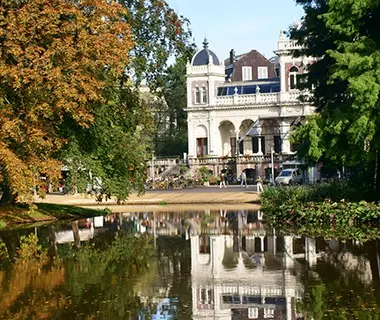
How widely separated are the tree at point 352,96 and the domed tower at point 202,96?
4788cm

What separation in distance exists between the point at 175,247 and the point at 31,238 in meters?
6.23

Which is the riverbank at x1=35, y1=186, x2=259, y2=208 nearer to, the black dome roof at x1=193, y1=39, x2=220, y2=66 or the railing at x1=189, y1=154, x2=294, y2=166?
the railing at x1=189, y1=154, x2=294, y2=166

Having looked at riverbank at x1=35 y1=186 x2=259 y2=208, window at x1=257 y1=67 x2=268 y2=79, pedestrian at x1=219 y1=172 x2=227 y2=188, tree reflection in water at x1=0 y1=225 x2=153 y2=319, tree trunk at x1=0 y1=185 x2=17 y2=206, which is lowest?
tree reflection in water at x1=0 y1=225 x2=153 y2=319

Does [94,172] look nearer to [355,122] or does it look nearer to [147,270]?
[355,122]

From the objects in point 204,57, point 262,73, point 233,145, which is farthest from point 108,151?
point 262,73

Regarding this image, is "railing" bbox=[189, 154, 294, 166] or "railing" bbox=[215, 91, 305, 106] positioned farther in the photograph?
"railing" bbox=[215, 91, 305, 106]

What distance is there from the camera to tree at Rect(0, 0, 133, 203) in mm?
28703

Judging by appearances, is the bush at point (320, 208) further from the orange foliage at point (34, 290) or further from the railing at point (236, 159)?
the railing at point (236, 159)

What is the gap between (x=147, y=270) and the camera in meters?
18.3

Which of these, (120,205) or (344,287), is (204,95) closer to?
(120,205)

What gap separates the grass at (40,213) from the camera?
3453 centimetres

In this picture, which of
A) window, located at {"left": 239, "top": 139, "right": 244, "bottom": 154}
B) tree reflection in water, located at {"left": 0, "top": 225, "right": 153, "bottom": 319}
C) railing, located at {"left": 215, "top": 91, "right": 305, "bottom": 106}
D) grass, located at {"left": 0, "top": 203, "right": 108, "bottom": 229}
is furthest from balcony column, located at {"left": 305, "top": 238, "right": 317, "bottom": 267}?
window, located at {"left": 239, "top": 139, "right": 244, "bottom": 154}

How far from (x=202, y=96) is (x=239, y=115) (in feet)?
13.8

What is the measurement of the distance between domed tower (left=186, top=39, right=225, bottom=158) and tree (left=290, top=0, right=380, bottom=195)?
47881 mm
